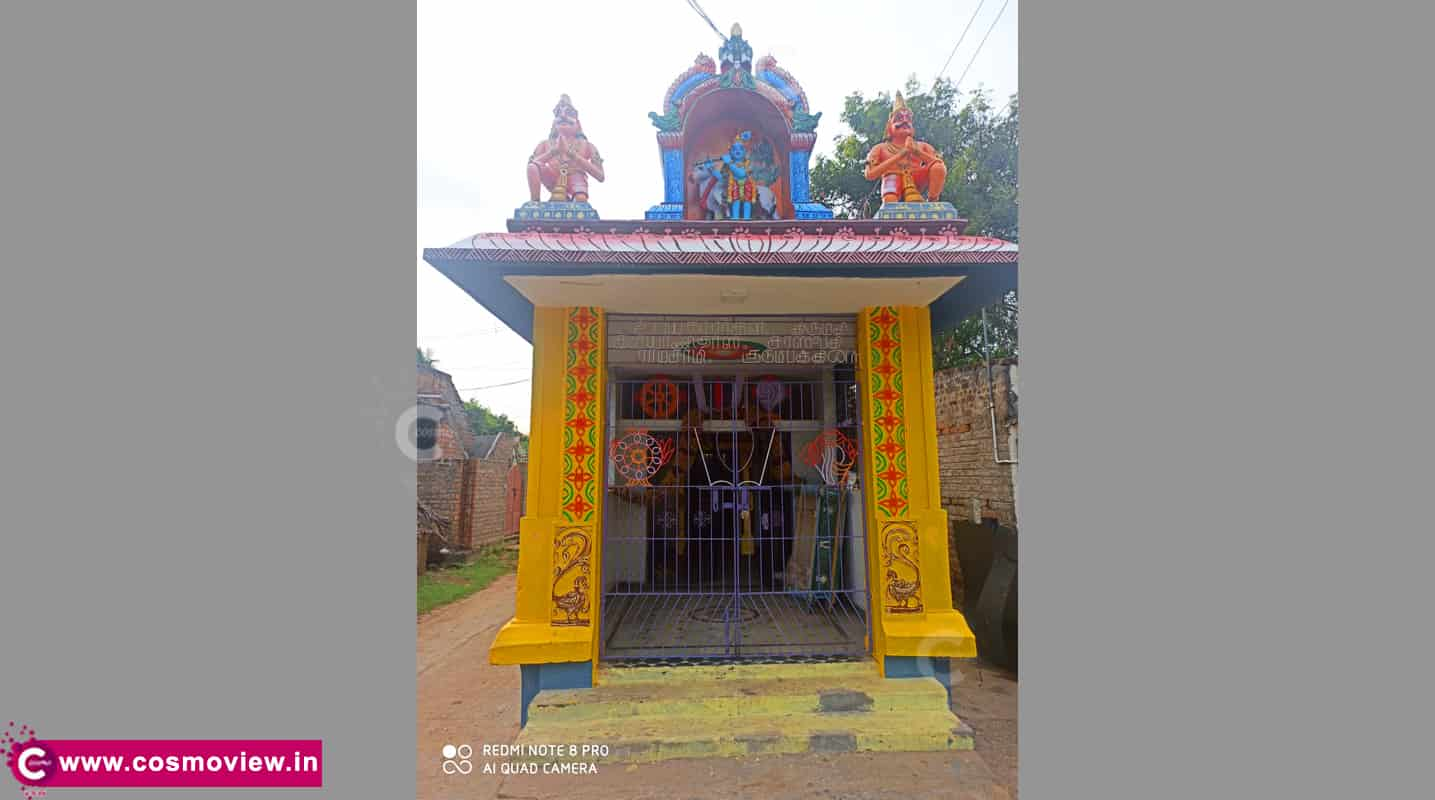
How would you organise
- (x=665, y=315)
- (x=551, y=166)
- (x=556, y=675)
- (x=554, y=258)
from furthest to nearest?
(x=665, y=315)
(x=551, y=166)
(x=556, y=675)
(x=554, y=258)

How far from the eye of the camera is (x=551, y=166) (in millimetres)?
4535

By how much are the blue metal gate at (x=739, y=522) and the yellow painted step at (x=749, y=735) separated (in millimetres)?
770

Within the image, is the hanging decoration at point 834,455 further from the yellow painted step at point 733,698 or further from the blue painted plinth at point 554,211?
the blue painted plinth at point 554,211

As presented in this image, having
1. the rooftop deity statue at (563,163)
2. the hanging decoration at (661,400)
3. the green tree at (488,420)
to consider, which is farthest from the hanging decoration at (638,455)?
the green tree at (488,420)

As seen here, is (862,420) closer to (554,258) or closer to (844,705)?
(844,705)

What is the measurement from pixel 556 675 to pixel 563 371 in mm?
2218

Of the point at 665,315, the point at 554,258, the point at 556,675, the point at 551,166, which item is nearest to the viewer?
the point at 554,258

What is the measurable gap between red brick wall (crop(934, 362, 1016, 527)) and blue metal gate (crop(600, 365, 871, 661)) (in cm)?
256

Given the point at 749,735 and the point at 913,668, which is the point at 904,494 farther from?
the point at 749,735

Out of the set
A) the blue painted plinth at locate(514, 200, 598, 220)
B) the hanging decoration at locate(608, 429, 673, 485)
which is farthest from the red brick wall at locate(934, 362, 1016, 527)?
the blue painted plinth at locate(514, 200, 598, 220)

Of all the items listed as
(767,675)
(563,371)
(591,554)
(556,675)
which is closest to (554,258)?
(563,371)

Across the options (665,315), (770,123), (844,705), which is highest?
(770,123)

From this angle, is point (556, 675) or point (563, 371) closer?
point (556, 675)
